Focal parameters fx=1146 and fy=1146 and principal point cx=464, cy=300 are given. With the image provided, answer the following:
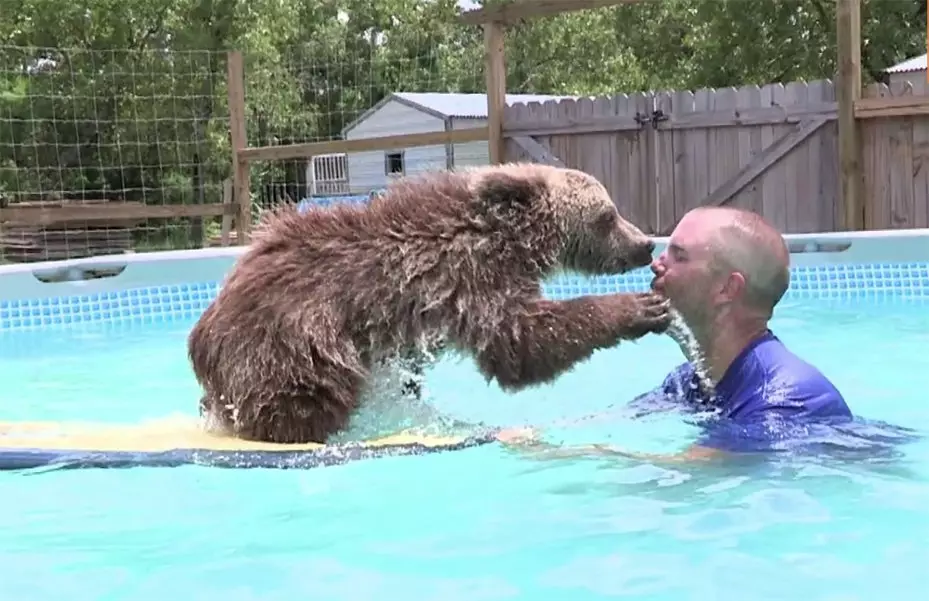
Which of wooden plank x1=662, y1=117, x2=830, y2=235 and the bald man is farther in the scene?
wooden plank x1=662, y1=117, x2=830, y2=235

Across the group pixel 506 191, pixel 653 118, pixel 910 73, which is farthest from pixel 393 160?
pixel 506 191

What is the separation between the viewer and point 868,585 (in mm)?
2760

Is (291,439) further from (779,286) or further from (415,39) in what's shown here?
(415,39)

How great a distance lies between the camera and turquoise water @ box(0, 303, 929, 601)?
279 cm

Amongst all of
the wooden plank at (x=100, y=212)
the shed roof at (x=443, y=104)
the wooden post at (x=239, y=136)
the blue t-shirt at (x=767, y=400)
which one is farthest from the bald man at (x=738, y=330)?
the shed roof at (x=443, y=104)

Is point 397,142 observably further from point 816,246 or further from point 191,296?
point 816,246

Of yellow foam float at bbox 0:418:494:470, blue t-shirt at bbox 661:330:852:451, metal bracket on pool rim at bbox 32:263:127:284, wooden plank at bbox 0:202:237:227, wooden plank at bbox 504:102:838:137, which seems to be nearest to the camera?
yellow foam float at bbox 0:418:494:470

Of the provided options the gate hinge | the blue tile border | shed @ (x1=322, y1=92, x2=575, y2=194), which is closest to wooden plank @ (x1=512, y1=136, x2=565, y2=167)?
the gate hinge

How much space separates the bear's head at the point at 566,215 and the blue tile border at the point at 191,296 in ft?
13.1

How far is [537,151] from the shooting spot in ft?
40.5

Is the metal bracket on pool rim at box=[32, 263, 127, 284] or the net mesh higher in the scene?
the net mesh

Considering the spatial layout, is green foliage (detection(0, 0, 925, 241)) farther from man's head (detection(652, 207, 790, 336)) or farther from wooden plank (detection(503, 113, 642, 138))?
man's head (detection(652, 207, 790, 336))

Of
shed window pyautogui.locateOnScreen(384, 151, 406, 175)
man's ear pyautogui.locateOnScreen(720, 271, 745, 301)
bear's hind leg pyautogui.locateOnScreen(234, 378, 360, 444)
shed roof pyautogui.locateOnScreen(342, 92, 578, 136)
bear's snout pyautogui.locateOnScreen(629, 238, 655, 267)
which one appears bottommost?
bear's hind leg pyautogui.locateOnScreen(234, 378, 360, 444)

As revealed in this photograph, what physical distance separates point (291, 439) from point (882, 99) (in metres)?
7.93
